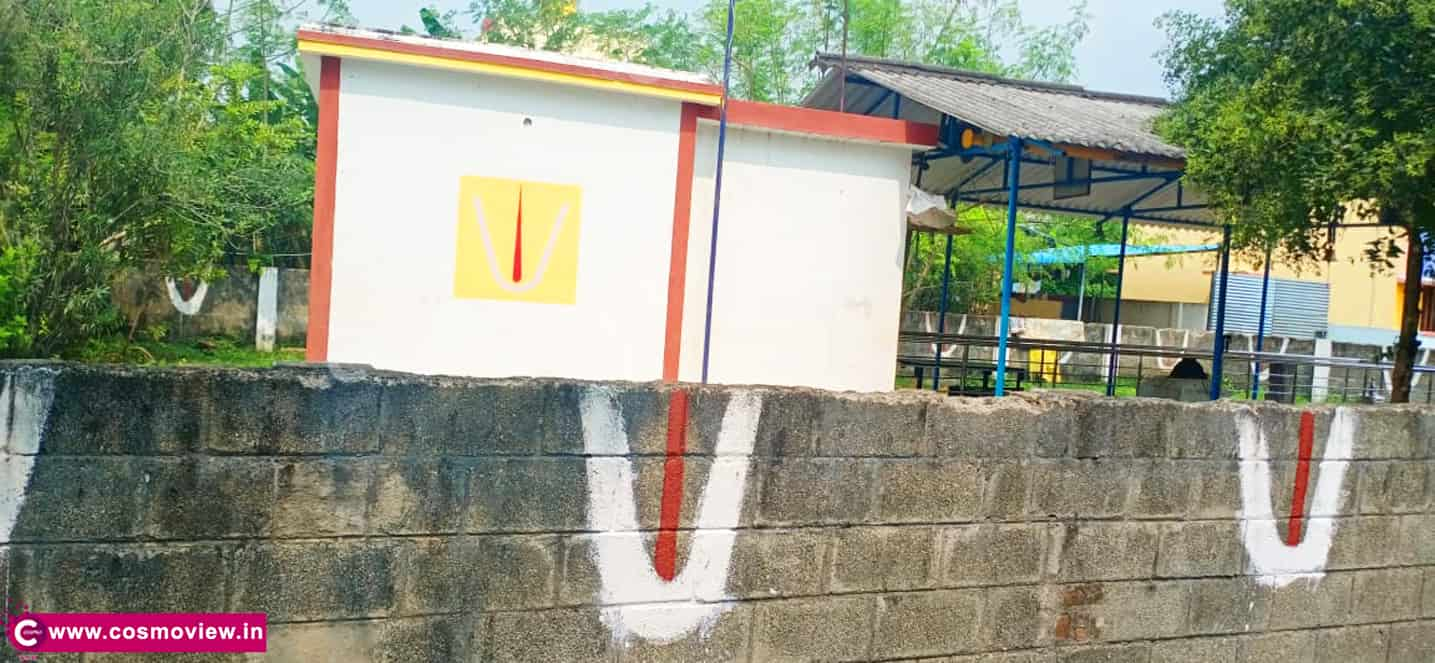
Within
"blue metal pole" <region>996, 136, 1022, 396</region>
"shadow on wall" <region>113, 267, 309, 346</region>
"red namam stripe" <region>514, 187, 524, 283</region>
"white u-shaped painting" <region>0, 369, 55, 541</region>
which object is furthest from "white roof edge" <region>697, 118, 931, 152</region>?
"shadow on wall" <region>113, 267, 309, 346</region>

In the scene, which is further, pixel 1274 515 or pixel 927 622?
pixel 1274 515

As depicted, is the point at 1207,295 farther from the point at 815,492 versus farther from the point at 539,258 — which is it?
the point at 815,492

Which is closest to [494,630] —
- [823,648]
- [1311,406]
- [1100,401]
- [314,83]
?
[823,648]

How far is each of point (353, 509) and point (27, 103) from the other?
10.7 meters

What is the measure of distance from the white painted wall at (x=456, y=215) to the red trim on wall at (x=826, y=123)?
0.62 m

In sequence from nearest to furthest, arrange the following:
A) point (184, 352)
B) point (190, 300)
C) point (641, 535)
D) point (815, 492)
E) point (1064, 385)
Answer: point (641, 535) < point (815, 492) < point (184, 352) < point (190, 300) < point (1064, 385)

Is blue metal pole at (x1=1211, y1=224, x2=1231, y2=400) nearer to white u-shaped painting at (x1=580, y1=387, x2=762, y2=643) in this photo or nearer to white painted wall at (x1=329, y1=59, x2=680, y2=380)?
white painted wall at (x1=329, y1=59, x2=680, y2=380)

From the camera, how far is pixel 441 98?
9.12m

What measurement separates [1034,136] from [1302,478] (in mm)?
5466

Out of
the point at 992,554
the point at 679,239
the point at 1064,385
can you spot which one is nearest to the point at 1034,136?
the point at 679,239

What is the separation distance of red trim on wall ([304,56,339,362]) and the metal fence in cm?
619

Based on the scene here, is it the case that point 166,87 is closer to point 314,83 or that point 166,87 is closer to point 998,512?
point 314,83

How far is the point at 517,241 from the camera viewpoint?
9375 mm

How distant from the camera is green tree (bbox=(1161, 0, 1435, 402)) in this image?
6406 mm
